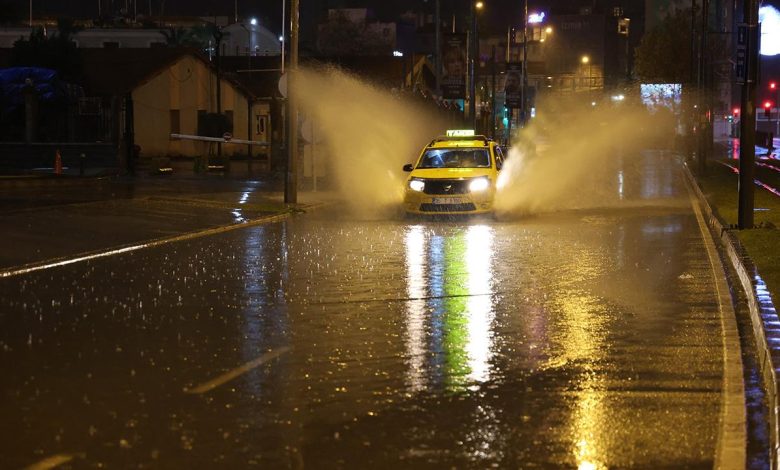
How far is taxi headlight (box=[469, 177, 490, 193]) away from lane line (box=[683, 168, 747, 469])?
9676 millimetres

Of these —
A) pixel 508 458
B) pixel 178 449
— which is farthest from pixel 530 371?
pixel 178 449

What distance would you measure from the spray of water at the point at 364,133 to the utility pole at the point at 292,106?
222 mm

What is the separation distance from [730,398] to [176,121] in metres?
51.5

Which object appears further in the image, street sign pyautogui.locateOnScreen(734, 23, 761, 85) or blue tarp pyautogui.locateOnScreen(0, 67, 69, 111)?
blue tarp pyautogui.locateOnScreen(0, 67, 69, 111)

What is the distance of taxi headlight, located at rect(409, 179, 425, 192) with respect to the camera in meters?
23.5

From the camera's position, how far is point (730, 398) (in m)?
7.99

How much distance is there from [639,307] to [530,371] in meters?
3.46

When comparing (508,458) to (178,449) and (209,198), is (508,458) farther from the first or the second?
(209,198)

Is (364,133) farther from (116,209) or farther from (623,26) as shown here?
(623,26)

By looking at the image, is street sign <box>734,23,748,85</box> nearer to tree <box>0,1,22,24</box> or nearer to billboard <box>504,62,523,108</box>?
tree <box>0,1,22,24</box>

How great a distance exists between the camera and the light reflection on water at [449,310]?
8.88 metres

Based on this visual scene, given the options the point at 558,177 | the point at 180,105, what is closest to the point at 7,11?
the point at 558,177

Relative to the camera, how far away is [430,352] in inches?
375

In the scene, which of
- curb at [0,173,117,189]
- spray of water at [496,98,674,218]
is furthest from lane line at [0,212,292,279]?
curb at [0,173,117,189]
